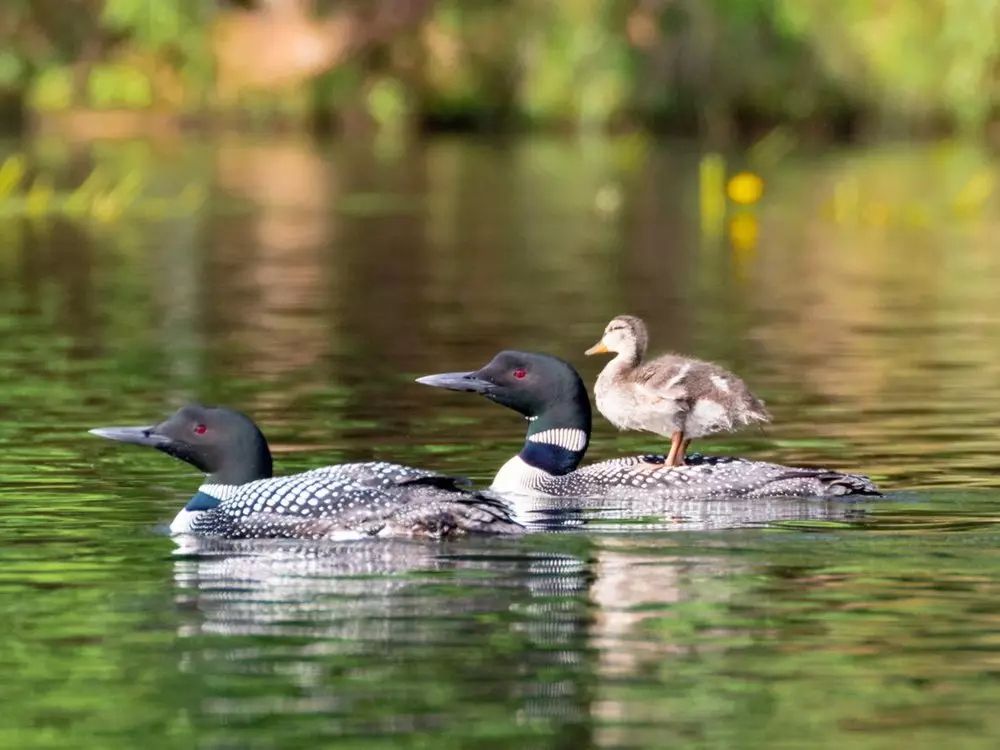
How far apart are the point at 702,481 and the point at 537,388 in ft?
3.59

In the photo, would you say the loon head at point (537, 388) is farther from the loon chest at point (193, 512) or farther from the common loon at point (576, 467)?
the loon chest at point (193, 512)

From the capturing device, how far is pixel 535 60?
59188 mm

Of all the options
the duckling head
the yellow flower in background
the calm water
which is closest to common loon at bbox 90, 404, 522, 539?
the calm water

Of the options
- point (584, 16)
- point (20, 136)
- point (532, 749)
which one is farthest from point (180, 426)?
point (20, 136)

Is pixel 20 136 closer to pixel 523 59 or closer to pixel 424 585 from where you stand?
pixel 523 59

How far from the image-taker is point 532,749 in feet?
24.5

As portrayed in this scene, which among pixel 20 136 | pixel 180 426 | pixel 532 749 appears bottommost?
pixel 532 749

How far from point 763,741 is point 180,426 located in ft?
15.1

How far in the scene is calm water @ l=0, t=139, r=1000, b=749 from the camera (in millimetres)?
8039

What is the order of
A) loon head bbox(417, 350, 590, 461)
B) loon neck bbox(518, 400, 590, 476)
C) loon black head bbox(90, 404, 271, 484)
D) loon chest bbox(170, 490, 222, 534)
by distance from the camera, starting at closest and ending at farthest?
loon chest bbox(170, 490, 222, 534)
loon black head bbox(90, 404, 271, 484)
loon neck bbox(518, 400, 590, 476)
loon head bbox(417, 350, 590, 461)

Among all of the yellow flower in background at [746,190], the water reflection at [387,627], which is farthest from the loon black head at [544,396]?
the yellow flower in background at [746,190]

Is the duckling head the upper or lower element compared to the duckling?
upper

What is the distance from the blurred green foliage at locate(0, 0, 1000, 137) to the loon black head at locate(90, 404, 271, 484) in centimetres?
4375

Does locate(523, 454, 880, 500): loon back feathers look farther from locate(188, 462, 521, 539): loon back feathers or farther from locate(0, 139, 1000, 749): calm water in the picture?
locate(188, 462, 521, 539): loon back feathers
